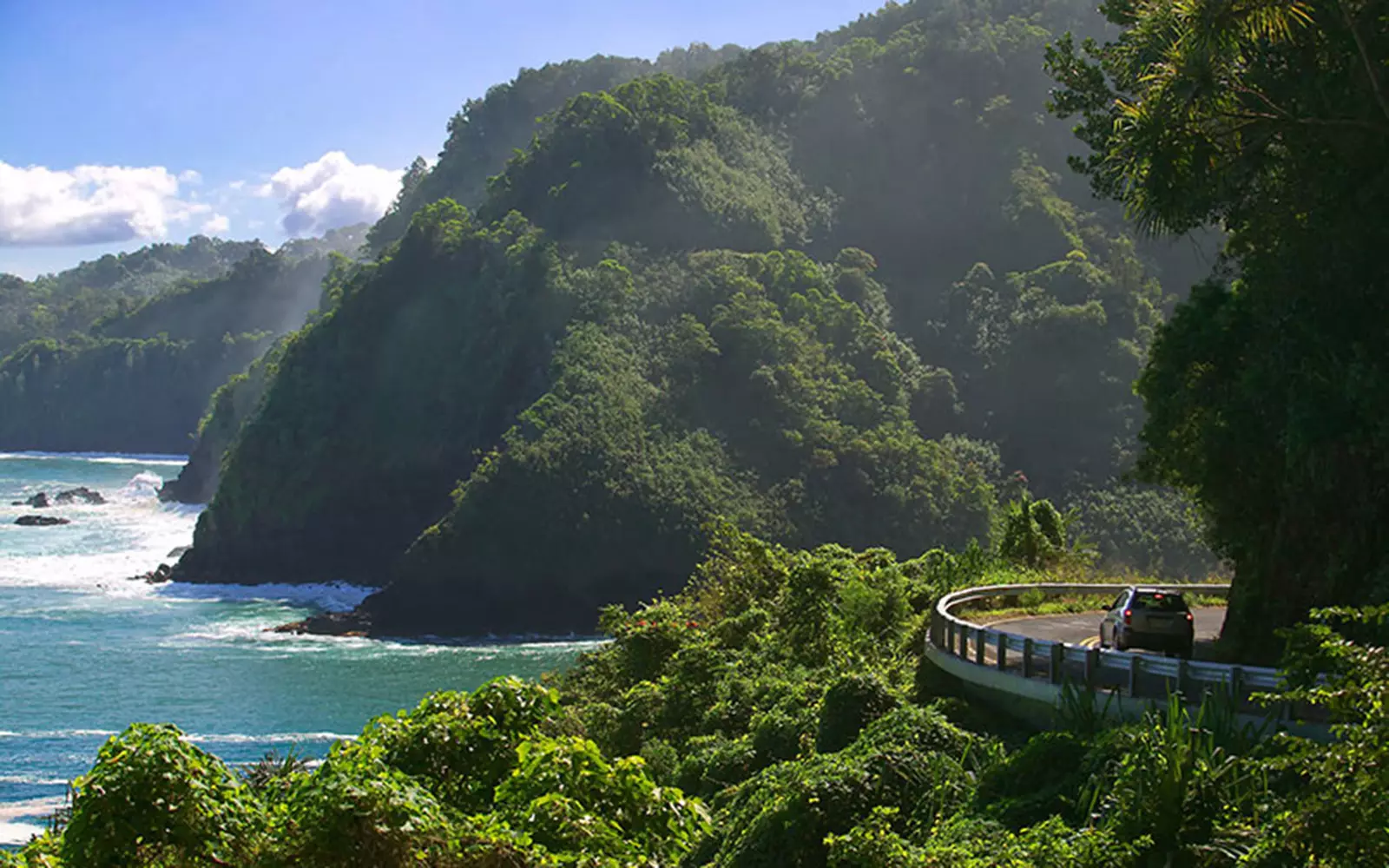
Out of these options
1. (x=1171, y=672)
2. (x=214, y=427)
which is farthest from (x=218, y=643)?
(x=214, y=427)

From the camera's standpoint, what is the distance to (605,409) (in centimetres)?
7881

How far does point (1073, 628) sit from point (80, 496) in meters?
115

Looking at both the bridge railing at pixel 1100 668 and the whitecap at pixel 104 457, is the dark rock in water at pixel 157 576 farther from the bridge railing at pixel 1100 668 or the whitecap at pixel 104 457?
the whitecap at pixel 104 457

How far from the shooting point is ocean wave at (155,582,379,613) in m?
77.8

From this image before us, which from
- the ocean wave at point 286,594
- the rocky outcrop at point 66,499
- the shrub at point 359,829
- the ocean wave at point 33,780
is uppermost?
the shrub at point 359,829

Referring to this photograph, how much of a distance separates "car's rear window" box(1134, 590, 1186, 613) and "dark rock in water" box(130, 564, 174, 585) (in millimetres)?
74589

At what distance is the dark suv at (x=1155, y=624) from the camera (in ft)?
56.7

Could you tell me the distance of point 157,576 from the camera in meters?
82.9

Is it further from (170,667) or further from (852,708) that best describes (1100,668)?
(170,667)

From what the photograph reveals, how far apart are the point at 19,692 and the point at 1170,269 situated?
89.3m

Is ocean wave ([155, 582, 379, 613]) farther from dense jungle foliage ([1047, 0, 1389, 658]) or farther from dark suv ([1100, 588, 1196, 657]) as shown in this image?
dark suv ([1100, 588, 1196, 657])

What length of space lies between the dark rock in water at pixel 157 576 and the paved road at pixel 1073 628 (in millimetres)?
69850

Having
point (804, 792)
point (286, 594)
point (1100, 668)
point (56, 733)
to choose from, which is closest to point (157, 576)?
point (286, 594)

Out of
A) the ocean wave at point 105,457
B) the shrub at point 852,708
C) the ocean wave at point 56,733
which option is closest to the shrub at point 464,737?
the shrub at point 852,708
